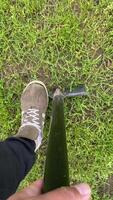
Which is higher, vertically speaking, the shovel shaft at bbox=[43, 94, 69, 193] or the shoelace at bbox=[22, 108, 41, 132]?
the shovel shaft at bbox=[43, 94, 69, 193]

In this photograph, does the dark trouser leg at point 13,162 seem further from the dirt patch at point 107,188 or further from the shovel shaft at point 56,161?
the dirt patch at point 107,188

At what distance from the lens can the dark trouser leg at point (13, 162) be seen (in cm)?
156

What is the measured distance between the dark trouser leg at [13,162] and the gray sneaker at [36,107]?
0.72 feet

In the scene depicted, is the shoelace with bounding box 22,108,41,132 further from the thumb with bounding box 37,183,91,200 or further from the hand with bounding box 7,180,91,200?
the thumb with bounding box 37,183,91,200

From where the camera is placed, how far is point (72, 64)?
203 cm

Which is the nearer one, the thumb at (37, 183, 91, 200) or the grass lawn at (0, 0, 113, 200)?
the thumb at (37, 183, 91, 200)

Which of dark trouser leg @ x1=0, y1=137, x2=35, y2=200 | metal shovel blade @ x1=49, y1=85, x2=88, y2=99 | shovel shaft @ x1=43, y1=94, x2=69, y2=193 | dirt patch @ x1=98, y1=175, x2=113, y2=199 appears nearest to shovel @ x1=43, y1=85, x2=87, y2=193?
shovel shaft @ x1=43, y1=94, x2=69, y2=193

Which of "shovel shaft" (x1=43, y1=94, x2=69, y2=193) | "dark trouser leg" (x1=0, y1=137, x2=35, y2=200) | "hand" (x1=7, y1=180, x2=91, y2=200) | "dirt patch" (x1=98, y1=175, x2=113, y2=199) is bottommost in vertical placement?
"dirt patch" (x1=98, y1=175, x2=113, y2=199)

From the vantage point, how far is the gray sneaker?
6.73 ft

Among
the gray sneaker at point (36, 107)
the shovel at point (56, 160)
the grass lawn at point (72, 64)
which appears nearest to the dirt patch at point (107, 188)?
the grass lawn at point (72, 64)

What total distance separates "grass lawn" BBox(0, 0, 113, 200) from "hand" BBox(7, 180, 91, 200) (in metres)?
0.77

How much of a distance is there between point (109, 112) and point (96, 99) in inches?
4.2

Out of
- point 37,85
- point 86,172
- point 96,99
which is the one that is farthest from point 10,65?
point 86,172

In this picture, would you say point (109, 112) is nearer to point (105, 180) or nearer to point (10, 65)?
point (105, 180)
